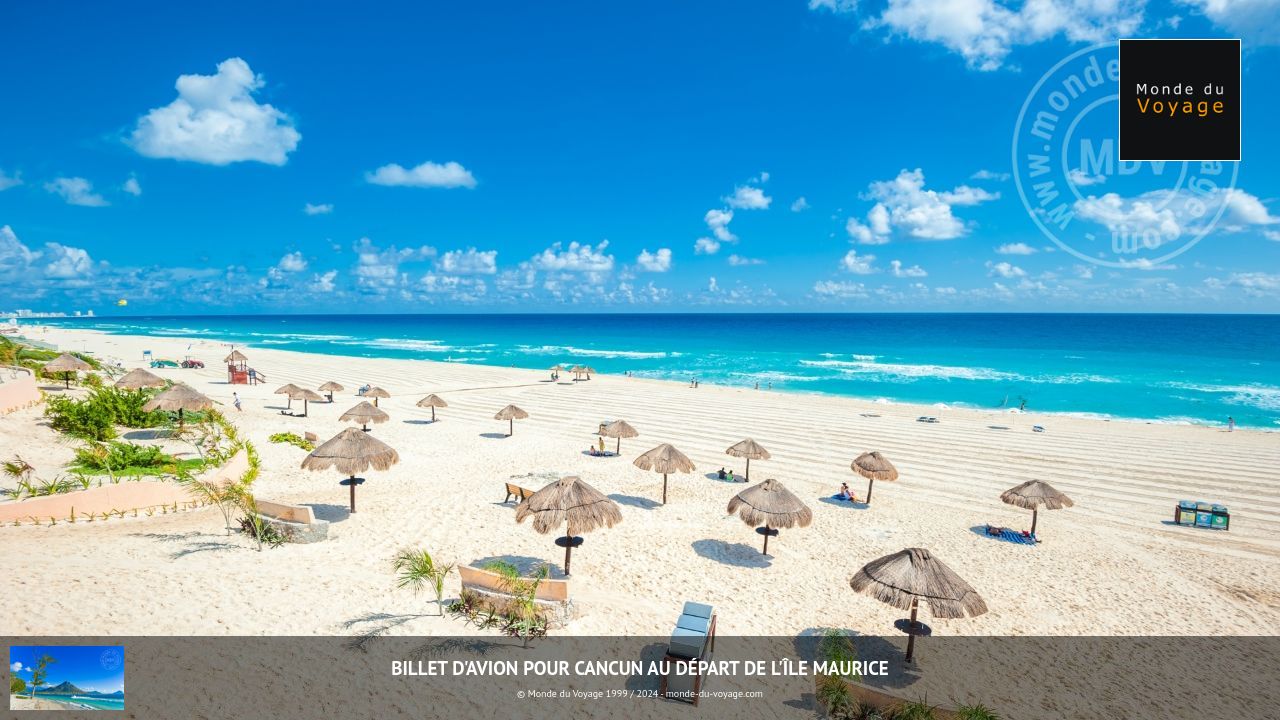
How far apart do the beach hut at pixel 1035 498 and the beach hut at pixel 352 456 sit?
45.3ft

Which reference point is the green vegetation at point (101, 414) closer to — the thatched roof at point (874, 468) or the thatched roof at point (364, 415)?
the thatched roof at point (364, 415)

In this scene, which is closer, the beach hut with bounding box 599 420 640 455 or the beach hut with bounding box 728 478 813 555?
the beach hut with bounding box 728 478 813 555

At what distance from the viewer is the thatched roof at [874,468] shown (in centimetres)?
1478

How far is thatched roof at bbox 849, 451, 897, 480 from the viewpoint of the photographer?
48.5 ft

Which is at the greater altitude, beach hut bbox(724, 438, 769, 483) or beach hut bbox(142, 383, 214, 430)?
beach hut bbox(142, 383, 214, 430)

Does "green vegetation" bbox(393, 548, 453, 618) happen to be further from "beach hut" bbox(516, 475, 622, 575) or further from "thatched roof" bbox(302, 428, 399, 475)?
"thatched roof" bbox(302, 428, 399, 475)

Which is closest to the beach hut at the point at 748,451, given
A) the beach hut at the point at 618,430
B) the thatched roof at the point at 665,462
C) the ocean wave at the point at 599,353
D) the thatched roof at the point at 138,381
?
the thatched roof at the point at 665,462

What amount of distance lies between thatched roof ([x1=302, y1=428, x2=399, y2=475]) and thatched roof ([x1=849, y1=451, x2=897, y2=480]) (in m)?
11.2

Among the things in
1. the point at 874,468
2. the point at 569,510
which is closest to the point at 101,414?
the point at 569,510

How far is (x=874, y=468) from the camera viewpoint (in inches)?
589

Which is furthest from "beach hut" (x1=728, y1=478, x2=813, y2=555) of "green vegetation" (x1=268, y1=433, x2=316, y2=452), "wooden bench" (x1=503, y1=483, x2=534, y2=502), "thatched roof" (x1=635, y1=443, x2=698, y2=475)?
"green vegetation" (x1=268, y1=433, x2=316, y2=452)

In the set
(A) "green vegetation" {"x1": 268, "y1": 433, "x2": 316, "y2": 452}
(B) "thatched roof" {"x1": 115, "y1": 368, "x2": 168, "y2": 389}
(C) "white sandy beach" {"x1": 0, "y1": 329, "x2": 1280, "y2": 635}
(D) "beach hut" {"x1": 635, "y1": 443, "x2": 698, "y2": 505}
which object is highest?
(B) "thatched roof" {"x1": 115, "y1": 368, "x2": 168, "y2": 389}

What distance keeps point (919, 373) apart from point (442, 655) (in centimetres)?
5753

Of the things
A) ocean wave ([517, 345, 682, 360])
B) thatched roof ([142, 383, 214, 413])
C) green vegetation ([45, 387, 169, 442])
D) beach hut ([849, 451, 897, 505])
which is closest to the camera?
beach hut ([849, 451, 897, 505])
